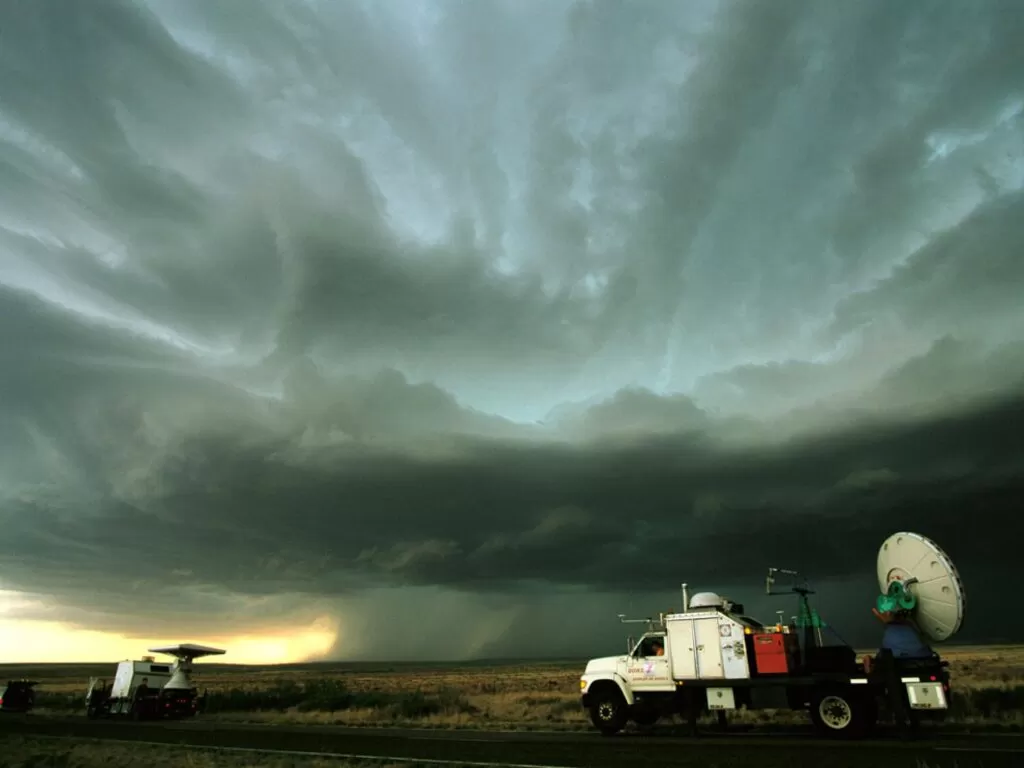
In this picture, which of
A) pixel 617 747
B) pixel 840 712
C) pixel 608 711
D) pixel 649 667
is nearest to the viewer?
pixel 617 747

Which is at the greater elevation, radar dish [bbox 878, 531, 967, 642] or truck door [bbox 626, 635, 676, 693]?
radar dish [bbox 878, 531, 967, 642]

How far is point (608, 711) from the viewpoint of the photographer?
75.9 feet

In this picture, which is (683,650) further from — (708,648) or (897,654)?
(897,654)

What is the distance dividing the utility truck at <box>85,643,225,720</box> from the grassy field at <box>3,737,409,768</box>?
14.2m

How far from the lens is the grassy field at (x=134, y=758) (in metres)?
18.9

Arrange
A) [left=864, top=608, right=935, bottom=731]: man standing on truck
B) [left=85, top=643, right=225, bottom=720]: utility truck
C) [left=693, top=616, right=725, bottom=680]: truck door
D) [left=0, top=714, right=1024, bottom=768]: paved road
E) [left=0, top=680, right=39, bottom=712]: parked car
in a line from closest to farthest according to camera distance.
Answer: [left=0, top=714, right=1024, bottom=768]: paved road
[left=864, top=608, right=935, bottom=731]: man standing on truck
[left=693, top=616, right=725, bottom=680]: truck door
[left=85, top=643, right=225, bottom=720]: utility truck
[left=0, top=680, right=39, bottom=712]: parked car

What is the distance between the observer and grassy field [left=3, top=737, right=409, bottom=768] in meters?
18.9

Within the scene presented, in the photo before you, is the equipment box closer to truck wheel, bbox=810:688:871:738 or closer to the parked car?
truck wheel, bbox=810:688:871:738

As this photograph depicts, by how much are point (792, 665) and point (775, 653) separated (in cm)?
65

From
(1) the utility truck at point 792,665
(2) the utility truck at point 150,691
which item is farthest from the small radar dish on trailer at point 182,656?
(1) the utility truck at point 792,665

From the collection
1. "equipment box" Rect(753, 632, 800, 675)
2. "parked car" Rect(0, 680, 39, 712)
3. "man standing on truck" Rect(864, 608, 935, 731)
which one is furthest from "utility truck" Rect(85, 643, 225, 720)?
"man standing on truck" Rect(864, 608, 935, 731)

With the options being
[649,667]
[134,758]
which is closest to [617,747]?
[649,667]

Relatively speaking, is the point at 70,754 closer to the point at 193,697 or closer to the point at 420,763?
the point at 420,763

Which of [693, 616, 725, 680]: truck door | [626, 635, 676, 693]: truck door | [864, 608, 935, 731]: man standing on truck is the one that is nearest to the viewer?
[864, 608, 935, 731]: man standing on truck
